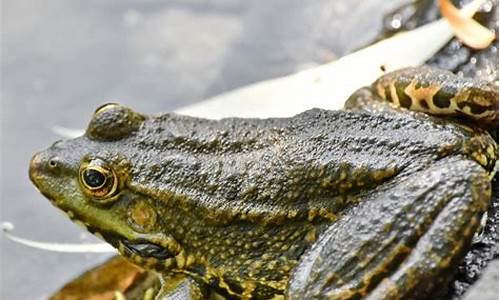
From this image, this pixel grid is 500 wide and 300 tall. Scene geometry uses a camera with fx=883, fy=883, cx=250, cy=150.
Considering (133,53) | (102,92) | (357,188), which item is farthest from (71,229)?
(357,188)

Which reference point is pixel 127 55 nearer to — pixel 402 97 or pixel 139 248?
pixel 139 248

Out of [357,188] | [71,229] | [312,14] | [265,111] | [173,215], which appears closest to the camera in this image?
[357,188]

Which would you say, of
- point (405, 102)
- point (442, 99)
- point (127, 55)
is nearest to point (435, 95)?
point (442, 99)

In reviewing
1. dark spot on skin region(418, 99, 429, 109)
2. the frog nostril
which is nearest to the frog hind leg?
dark spot on skin region(418, 99, 429, 109)

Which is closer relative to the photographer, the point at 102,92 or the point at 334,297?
the point at 334,297

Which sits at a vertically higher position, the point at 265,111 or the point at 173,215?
the point at 265,111

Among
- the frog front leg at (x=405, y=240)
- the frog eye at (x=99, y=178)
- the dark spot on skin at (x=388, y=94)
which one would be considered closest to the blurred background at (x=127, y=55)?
the dark spot on skin at (x=388, y=94)

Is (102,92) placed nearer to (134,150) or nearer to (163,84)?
(163,84)
